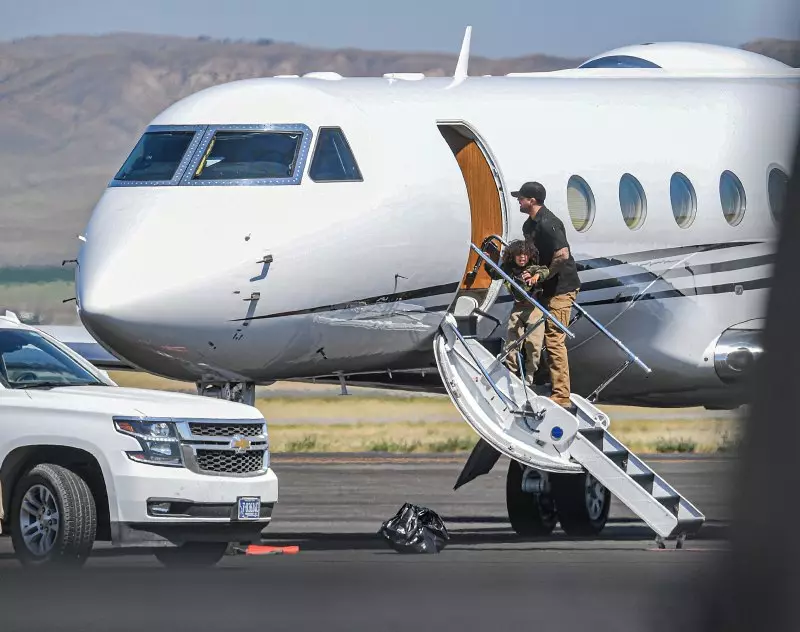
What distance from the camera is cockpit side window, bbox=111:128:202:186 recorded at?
41.3 feet

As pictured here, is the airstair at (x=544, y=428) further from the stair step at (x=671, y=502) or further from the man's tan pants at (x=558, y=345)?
the man's tan pants at (x=558, y=345)

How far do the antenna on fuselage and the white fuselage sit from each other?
118 millimetres

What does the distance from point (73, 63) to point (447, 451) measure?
11344cm

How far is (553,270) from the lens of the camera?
43.5 ft

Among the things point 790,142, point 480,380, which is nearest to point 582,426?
point 480,380

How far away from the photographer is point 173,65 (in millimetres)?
145250

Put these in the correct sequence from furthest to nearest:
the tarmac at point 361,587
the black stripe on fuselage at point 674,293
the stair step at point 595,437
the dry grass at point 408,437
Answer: the dry grass at point 408,437 → the black stripe on fuselage at point 674,293 → the stair step at point 595,437 → the tarmac at point 361,587

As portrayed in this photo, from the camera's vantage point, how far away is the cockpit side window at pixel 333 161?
41.6ft

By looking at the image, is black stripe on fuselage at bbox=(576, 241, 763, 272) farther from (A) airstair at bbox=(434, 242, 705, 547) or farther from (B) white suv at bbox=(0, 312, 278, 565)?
(B) white suv at bbox=(0, 312, 278, 565)

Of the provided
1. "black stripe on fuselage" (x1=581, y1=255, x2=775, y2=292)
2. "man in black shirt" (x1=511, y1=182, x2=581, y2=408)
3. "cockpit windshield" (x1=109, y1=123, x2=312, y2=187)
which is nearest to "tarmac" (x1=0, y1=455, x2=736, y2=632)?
"man in black shirt" (x1=511, y1=182, x2=581, y2=408)

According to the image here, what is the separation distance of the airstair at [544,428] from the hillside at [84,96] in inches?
3899

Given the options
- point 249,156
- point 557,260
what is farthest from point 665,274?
point 249,156

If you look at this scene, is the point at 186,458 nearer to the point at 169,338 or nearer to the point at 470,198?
the point at 169,338

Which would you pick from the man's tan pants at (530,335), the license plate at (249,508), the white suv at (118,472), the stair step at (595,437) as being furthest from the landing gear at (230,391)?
the stair step at (595,437)
